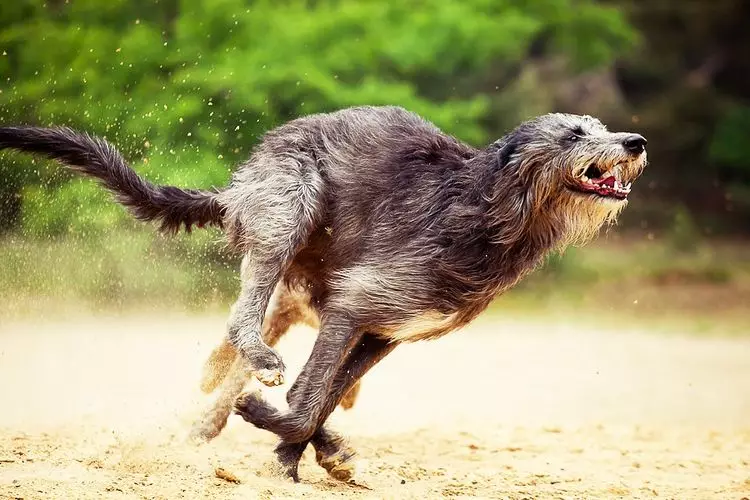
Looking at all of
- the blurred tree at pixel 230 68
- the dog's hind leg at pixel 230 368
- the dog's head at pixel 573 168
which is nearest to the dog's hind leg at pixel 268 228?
the dog's hind leg at pixel 230 368

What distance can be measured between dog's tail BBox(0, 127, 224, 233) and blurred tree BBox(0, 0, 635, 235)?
159cm

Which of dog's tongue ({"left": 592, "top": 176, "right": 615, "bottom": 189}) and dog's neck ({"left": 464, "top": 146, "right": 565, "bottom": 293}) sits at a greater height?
dog's tongue ({"left": 592, "top": 176, "right": 615, "bottom": 189})

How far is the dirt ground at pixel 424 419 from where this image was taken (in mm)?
5562

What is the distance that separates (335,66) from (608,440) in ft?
25.8

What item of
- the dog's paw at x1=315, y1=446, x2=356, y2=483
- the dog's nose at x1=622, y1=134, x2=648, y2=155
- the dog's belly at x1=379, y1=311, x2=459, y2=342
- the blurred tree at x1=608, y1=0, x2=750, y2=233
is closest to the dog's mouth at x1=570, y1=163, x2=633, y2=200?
the dog's nose at x1=622, y1=134, x2=648, y2=155

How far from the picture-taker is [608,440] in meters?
7.52

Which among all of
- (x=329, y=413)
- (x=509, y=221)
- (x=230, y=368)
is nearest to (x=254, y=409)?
(x=329, y=413)

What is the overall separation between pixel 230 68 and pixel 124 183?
23.6 ft

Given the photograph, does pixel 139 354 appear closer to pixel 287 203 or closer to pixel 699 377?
pixel 287 203

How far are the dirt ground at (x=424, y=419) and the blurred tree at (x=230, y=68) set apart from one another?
1.63m

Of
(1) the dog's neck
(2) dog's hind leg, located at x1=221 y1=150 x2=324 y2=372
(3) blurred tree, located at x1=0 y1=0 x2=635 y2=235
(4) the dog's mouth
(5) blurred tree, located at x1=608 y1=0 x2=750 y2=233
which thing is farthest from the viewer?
(5) blurred tree, located at x1=608 y1=0 x2=750 y2=233

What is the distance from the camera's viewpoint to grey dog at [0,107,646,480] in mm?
5211

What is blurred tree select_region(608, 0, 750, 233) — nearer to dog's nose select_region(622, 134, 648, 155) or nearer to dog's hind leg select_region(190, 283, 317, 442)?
dog's hind leg select_region(190, 283, 317, 442)

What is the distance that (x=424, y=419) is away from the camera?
8.33 m
